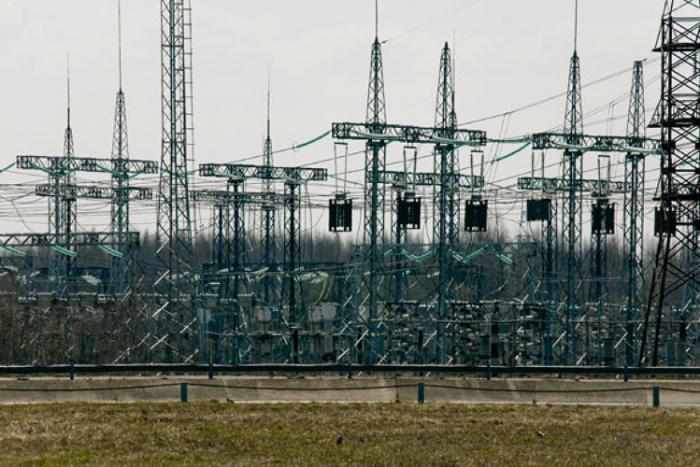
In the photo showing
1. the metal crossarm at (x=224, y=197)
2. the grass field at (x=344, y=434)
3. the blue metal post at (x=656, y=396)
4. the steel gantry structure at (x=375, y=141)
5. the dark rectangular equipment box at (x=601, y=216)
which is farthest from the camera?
the metal crossarm at (x=224, y=197)

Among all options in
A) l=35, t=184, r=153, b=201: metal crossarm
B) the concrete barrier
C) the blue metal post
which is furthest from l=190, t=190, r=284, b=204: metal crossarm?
the blue metal post

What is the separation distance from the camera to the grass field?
81.7 ft

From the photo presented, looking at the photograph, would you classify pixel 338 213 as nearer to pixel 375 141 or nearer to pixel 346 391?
pixel 375 141

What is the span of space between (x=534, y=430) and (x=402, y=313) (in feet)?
137

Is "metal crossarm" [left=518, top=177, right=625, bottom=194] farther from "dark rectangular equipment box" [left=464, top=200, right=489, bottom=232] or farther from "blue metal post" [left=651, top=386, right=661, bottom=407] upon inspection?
"blue metal post" [left=651, top=386, right=661, bottom=407]

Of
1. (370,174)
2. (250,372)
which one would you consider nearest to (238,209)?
(370,174)

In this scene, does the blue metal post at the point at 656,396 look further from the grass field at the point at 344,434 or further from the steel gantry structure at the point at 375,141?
the steel gantry structure at the point at 375,141

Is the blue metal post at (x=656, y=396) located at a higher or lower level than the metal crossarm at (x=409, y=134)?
lower

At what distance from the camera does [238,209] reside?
8062cm

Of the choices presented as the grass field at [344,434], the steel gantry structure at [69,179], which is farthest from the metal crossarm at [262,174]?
the grass field at [344,434]

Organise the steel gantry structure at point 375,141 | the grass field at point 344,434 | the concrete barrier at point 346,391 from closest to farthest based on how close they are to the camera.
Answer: the grass field at point 344,434 → the concrete barrier at point 346,391 → the steel gantry structure at point 375,141

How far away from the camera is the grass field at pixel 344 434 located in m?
24.9

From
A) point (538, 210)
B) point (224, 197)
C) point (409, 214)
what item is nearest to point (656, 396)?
point (409, 214)

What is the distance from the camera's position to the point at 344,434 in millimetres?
28391
